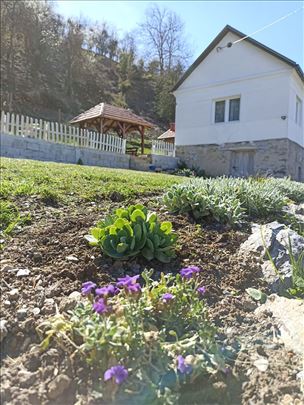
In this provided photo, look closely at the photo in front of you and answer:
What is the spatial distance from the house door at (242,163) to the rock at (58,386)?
532 inches

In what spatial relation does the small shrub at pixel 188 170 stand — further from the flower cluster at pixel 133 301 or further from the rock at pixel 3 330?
the rock at pixel 3 330

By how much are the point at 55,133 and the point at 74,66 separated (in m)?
19.1

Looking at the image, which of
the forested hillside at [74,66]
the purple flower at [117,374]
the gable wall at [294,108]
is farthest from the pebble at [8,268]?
the forested hillside at [74,66]

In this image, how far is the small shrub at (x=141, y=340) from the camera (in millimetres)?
1210

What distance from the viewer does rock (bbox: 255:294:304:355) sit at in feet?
5.19

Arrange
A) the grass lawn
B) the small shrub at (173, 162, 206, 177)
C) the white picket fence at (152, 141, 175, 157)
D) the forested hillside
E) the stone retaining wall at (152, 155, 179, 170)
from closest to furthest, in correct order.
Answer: the grass lawn → the small shrub at (173, 162, 206, 177) → the stone retaining wall at (152, 155, 179, 170) → the white picket fence at (152, 141, 175, 157) → the forested hillside

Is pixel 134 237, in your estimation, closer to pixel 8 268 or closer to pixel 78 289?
pixel 78 289

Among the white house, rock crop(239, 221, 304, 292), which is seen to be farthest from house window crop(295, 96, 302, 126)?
rock crop(239, 221, 304, 292)

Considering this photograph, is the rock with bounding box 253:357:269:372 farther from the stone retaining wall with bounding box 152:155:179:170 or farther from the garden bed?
the stone retaining wall with bounding box 152:155:179:170

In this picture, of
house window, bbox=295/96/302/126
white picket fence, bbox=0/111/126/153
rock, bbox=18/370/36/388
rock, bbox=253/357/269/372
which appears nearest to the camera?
rock, bbox=18/370/36/388

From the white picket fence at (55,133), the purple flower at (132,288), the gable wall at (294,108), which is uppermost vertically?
the gable wall at (294,108)

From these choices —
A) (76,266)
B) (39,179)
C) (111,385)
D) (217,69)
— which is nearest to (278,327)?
(111,385)

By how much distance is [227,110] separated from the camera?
14398 mm

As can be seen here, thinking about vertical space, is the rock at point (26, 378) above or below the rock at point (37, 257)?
below
